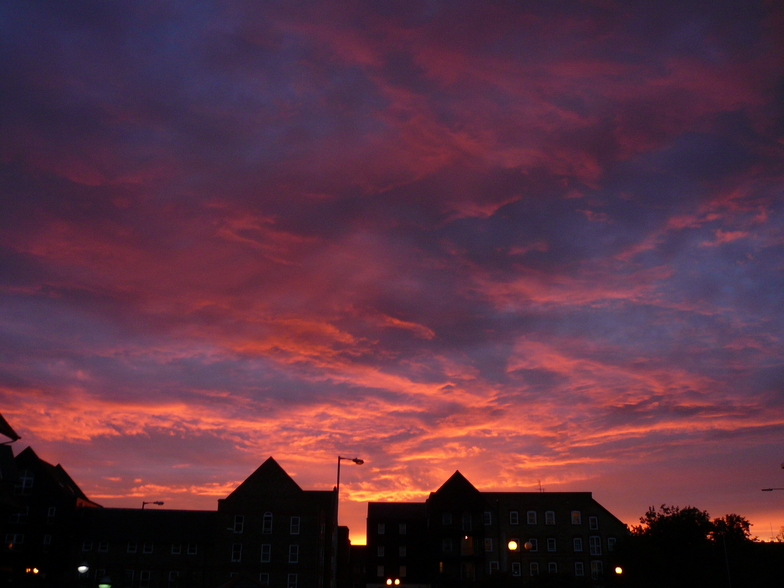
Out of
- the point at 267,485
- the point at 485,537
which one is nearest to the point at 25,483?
the point at 267,485

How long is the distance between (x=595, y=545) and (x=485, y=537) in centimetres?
1524

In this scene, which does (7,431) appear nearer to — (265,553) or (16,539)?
(265,553)

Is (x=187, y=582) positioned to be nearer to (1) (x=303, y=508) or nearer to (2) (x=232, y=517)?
(2) (x=232, y=517)

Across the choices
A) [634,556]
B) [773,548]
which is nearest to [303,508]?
[634,556]

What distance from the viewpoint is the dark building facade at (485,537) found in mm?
92250

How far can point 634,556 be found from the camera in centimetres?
→ 8638

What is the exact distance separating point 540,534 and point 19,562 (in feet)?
218

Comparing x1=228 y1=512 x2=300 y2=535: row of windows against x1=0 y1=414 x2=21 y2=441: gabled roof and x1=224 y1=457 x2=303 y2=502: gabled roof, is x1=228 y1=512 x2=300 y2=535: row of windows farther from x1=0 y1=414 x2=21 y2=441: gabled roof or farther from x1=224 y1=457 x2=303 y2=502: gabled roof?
x1=0 y1=414 x2=21 y2=441: gabled roof

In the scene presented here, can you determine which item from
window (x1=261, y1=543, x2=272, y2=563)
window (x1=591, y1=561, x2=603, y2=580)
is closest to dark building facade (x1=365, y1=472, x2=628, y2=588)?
window (x1=591, y1=561, x2=603, y2=580)

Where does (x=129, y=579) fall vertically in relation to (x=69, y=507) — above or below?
below

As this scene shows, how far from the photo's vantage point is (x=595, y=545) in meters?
92.2

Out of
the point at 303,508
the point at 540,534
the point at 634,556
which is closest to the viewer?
the point at 303,508

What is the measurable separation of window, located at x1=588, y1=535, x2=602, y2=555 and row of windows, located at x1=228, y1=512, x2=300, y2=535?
137 feet

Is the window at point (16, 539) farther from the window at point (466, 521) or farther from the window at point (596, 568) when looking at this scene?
the window at point (596, 568)
